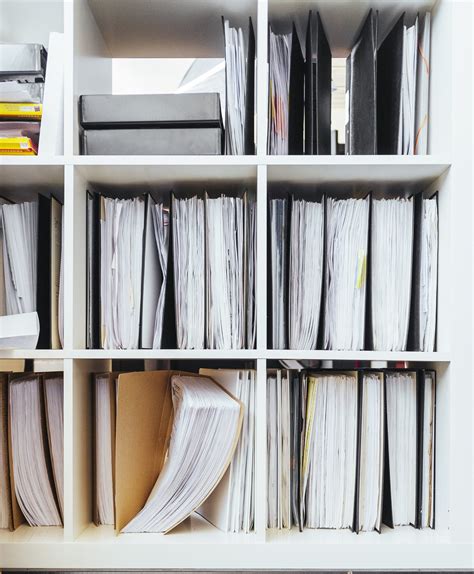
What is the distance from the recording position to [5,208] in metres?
1.16

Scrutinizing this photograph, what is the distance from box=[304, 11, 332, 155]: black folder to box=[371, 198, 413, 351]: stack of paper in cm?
16

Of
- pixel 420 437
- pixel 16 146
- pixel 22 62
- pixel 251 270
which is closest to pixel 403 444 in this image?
pixel 420 437

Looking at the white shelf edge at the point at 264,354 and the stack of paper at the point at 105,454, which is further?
the stack of paper at the point at 105,454

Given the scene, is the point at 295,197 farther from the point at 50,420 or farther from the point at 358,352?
the point at 50,420

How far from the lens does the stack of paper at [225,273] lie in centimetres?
113

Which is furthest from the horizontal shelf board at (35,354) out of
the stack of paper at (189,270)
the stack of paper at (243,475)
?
the stack of paper at (243,475)

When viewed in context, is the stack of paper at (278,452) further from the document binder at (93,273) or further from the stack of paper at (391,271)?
the document binder at (93,273)

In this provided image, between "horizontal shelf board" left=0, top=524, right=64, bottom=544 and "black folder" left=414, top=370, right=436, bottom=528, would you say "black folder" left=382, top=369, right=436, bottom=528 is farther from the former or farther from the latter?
"horizontal shelf board" left=0, top=524, right=64, bottom=544

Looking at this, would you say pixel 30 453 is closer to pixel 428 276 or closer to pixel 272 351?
pixel 272 351

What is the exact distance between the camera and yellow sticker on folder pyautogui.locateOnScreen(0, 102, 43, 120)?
1125 millimetres

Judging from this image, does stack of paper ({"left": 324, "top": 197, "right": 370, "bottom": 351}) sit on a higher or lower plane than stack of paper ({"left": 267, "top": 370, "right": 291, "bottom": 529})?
higher

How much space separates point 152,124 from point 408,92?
1.63ft

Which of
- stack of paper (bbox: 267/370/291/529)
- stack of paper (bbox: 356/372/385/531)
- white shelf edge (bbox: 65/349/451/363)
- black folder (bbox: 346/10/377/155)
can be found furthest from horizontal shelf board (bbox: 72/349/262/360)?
black folder (bbox: 346/10/377/155)

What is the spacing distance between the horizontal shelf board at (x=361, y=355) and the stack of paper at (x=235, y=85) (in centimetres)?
40
